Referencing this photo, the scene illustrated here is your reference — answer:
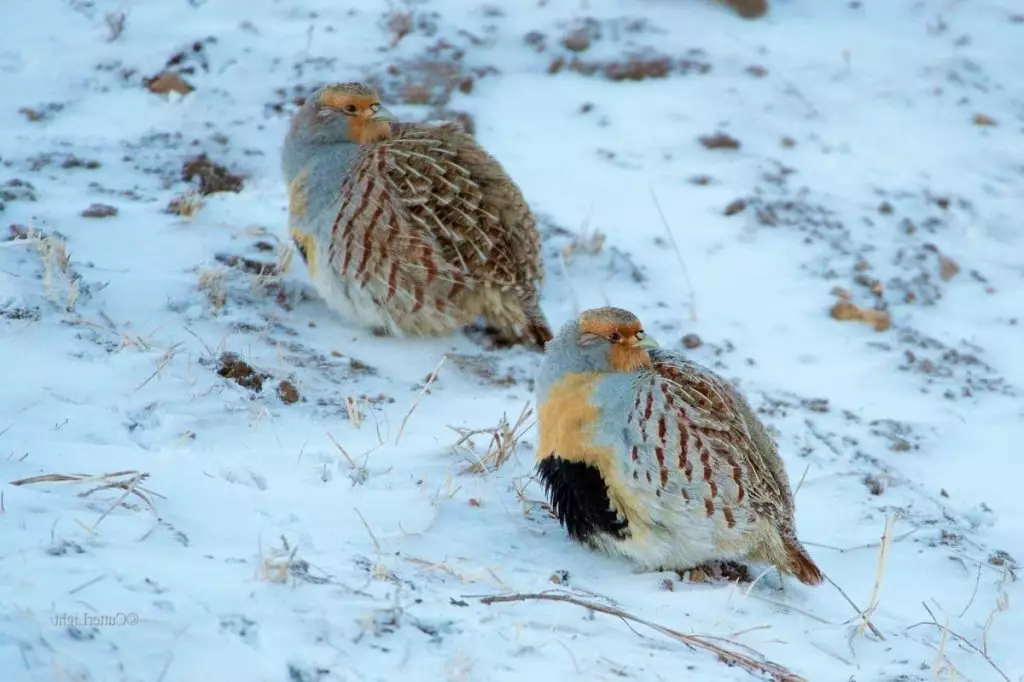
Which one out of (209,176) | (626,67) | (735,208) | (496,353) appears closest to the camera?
(496,353)

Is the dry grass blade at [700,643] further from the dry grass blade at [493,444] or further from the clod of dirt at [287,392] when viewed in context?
the clod of dirt at [287,392]

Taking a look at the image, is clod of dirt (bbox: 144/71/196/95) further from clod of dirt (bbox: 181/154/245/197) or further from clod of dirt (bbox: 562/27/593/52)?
clod of dirt (bbox: 562/27/593/52)

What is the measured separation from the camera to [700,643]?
3.31 m

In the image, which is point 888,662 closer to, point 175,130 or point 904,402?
point 904,402

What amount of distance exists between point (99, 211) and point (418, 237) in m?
1.60

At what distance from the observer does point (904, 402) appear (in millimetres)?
5613

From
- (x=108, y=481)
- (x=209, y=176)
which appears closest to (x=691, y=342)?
(x=209, y=176)

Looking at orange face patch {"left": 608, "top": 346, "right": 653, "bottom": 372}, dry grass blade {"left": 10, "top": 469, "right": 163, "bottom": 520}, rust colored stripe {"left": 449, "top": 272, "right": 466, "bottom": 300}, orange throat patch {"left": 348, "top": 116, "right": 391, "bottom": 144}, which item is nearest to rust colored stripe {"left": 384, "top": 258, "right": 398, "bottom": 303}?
rust colored stripe {"left": 449, "top": 272, "right": 466, "bottom": 300}

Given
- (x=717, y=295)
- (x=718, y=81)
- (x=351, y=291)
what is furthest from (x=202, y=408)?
(x=718, y=81)

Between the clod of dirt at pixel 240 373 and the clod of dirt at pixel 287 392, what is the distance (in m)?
0.08

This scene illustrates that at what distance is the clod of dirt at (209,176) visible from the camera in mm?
6355

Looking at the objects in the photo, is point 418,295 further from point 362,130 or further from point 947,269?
point 947,269

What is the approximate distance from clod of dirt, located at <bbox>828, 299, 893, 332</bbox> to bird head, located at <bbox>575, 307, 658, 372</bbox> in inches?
95.4

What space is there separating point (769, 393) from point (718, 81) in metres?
3.10
